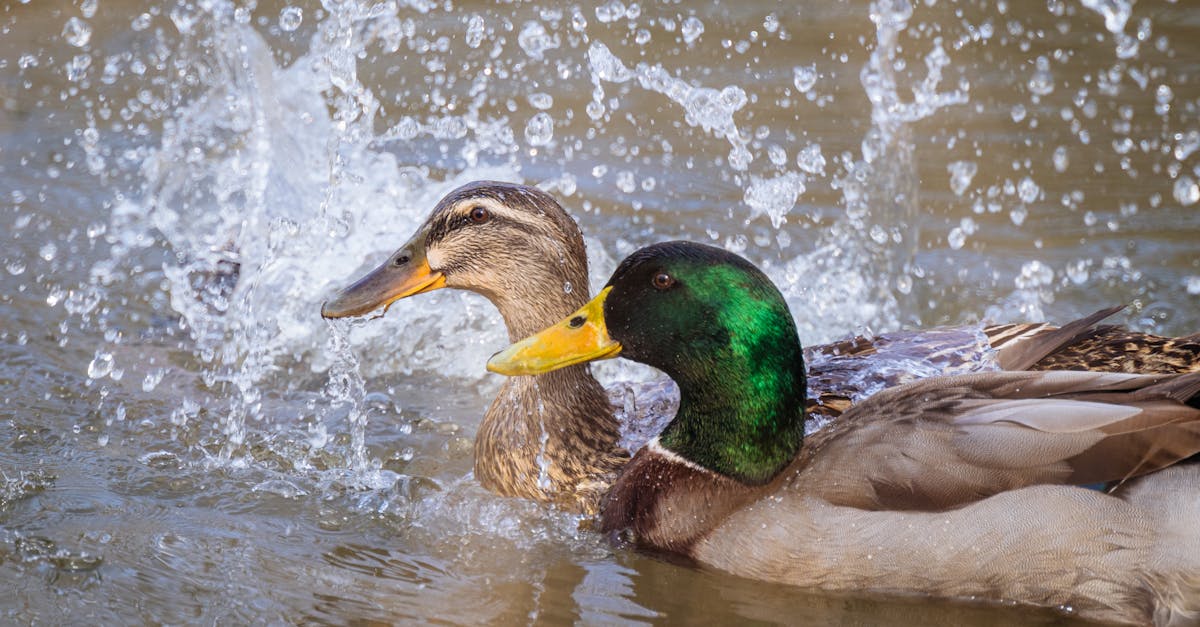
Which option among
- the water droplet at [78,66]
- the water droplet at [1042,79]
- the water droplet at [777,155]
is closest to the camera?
the water droplet at [777,155]

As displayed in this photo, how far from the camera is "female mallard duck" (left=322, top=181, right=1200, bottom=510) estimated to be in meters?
4.42

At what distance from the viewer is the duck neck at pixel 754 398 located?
393cm

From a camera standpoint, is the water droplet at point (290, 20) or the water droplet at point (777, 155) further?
the water droplet at point (290, 20)

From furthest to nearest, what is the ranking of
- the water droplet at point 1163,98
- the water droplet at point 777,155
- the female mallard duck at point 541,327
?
the water droplet at point 1163,98
the water droplet at point 777,155
the female mallard duck at point 541,327

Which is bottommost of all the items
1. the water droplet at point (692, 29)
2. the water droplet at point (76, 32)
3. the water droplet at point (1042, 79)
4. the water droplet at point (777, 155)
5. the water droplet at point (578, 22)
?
the water droplet at point (777, 155)

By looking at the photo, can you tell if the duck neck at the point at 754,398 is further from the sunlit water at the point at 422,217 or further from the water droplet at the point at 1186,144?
the water droplet at the point at 1186,144

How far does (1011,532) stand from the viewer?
3.63m

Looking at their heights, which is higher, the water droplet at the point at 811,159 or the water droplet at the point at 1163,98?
the water droplet at the point at 1163,98

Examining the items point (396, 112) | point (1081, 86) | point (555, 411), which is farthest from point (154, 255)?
point (1081, 86)

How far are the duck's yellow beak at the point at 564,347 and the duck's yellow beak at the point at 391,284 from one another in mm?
576

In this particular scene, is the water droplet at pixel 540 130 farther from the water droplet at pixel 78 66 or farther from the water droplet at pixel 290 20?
the water droplet at pixel 78 66

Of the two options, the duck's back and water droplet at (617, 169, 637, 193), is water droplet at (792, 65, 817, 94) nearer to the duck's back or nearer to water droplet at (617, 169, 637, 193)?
water droplet at (617, 169, 637, 193)

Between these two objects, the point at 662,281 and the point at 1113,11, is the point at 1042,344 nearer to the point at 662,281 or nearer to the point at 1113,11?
the point at 662,281

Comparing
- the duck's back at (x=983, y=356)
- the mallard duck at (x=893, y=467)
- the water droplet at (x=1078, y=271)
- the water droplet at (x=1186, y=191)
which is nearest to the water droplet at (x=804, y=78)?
the water droplet at (x=1186, y=191)
